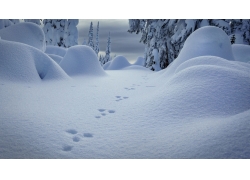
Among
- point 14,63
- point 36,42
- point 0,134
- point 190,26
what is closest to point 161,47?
point 190,26

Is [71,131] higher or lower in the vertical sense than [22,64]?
lower

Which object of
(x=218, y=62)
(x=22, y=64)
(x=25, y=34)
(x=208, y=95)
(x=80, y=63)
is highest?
(x=25, y=34)

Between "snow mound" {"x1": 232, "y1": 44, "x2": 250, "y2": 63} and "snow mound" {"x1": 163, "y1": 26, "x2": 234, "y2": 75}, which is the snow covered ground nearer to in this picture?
"snow mound" {"x1": 163, "y1": 26, "x2": 234, "y2": 75}

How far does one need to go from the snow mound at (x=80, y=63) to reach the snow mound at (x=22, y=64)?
2160 millimetres

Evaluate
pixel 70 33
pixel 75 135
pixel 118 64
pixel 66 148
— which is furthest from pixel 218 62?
pixel 70 33

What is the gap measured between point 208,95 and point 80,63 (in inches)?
268

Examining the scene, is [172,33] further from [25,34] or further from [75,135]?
[75,135]

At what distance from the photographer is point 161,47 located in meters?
13.9

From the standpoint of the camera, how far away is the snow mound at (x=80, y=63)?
8062 mm

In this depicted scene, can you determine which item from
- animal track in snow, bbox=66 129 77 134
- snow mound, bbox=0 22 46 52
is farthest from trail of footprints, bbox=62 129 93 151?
snow mound, bbox=0 22 46 52

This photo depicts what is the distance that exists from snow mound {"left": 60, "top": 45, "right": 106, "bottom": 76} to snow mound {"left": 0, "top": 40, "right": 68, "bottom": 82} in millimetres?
2160

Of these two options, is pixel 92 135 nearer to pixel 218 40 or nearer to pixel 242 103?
pixel 242 103

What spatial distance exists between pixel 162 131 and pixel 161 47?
1267cm

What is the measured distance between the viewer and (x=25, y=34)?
781 centimetres
